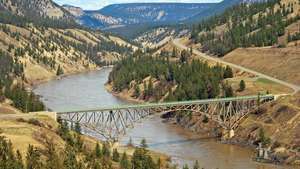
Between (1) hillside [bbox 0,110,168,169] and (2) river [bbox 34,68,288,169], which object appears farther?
(2) river [bbox 34,68,288,169]

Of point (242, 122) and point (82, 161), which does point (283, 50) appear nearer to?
point (242, 122)

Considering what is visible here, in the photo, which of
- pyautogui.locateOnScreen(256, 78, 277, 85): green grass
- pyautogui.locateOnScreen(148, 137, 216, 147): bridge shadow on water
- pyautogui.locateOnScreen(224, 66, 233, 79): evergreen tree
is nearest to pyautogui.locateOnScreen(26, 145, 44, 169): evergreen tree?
pyautogui.locateOnScreen(148, 137, 216, 147): bridge shadow on water

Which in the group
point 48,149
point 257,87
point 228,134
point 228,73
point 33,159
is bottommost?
point 228,134

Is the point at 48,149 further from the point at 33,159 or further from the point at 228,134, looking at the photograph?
the point at 228,134

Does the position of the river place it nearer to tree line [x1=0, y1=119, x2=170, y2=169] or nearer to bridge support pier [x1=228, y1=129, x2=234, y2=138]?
bridge support pier [x1=228, y1=129, x2=234, y2=138]

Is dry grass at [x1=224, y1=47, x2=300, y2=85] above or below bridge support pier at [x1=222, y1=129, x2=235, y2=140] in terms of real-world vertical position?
above

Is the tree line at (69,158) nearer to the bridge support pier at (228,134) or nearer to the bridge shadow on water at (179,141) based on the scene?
the bridge shadow on water at (179,141)

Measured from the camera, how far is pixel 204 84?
167125 millimetres

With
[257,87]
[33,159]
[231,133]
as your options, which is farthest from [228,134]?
[33,159]

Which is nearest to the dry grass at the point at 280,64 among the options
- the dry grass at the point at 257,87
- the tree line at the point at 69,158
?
the dry grass at the point at 257,87

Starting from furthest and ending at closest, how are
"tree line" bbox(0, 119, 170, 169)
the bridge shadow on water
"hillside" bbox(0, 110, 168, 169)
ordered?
the bridge shadow on water, "hillside" bbox(0, 110, 168, 169), "tree line" bbox(0, 119, 170, 169)

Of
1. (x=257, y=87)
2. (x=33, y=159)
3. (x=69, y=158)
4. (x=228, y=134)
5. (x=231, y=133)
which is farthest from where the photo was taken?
(x=257, y=87)

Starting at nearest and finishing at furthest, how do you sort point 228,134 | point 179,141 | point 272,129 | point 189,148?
point 189,148, point 272,129, point 179,141, point 228,134

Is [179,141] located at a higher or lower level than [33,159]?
lower
